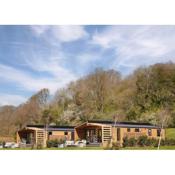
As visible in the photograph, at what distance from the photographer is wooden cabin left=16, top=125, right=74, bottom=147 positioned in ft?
31.0

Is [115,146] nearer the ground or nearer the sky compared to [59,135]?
nearer the ground

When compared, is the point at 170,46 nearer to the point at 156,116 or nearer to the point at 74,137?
the point at 156,116

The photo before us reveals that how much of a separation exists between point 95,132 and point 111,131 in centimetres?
27

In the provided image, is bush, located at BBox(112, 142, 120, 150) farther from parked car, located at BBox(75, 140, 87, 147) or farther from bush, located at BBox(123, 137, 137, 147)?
parked car, located at BBox(75, 140, 87, 147)

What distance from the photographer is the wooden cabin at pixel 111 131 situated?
948 centimetres

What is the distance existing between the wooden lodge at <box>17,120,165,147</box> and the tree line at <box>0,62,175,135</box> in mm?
89

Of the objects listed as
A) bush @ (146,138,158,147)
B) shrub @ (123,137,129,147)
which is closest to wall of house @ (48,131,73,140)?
shrub @ (123,137,129,147)

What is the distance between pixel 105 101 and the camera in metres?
9.52

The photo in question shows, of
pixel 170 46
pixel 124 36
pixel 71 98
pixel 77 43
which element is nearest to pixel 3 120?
pixel 71 98

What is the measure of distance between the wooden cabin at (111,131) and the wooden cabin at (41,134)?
0.17 m

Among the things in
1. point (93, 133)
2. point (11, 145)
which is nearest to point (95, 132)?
point (93, 133)

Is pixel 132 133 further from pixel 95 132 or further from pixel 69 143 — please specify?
pixel 69 143

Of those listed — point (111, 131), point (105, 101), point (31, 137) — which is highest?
point (105, 101)
